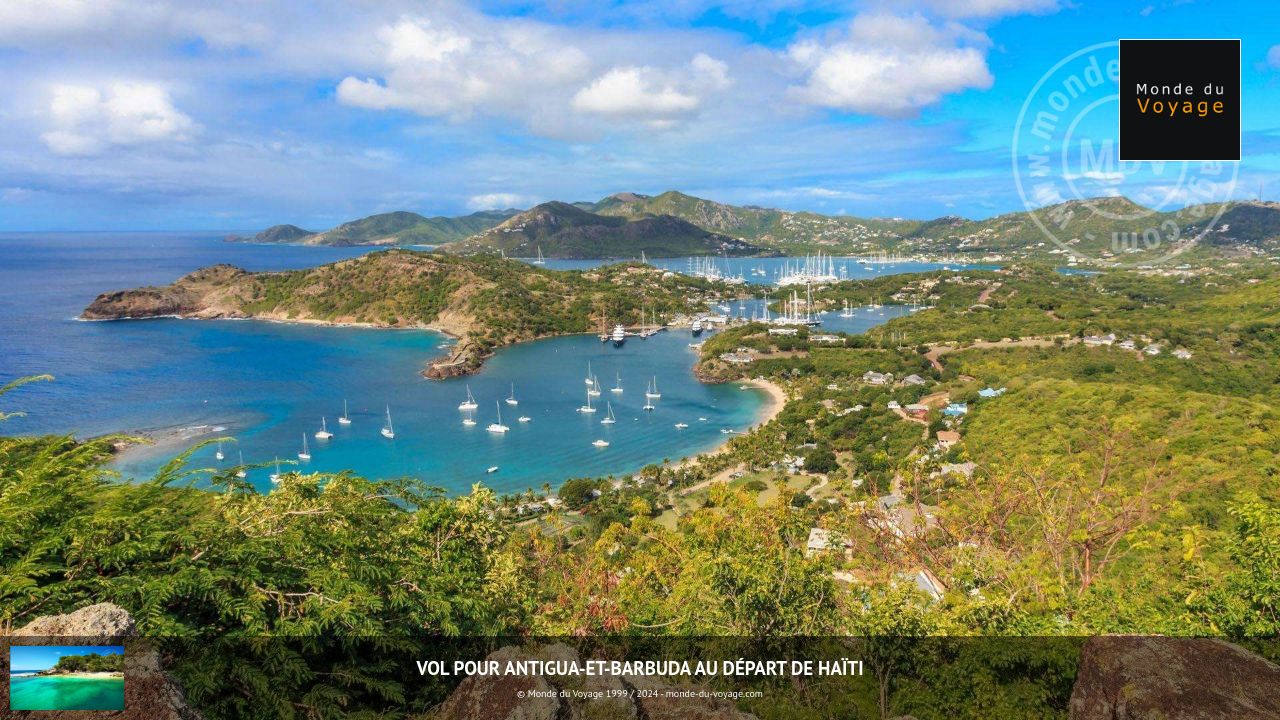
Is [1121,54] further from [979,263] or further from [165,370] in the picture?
[979,263]

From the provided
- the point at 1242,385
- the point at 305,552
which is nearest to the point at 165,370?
the point at 305,552

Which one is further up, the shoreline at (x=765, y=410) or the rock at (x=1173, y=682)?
the rock at (x=1173, y=682)

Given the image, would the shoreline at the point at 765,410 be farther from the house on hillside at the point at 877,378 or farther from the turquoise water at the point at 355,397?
the house on hillside at the point at 877,378

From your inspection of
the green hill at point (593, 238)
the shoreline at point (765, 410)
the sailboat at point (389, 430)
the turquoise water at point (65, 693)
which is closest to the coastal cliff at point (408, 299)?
the sailboat at point (389, 430)

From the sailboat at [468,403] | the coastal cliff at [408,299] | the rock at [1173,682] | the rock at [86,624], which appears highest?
the coastal cliff at [408,299]

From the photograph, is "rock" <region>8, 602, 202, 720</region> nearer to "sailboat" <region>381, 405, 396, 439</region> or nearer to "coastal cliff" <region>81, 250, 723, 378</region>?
"sailboat" <region>381, 405, 396, 439</region>

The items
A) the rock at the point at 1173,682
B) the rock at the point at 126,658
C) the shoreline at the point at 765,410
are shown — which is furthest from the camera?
the shoreline at the point at 765,410
